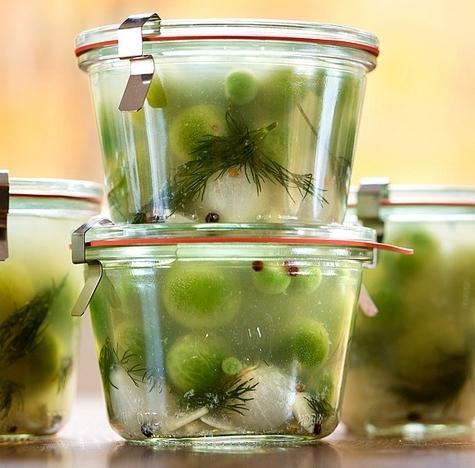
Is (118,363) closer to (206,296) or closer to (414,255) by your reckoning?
(206,296)

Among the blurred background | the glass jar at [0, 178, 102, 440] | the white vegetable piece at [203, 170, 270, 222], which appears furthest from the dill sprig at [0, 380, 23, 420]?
the blurred background

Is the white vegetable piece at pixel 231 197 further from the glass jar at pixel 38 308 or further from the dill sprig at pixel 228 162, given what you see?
the glass jar at pixel 38 308

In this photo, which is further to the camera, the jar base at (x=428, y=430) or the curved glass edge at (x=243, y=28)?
the jar base at (x=428, y=430)

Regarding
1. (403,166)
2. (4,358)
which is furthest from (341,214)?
(403,166)

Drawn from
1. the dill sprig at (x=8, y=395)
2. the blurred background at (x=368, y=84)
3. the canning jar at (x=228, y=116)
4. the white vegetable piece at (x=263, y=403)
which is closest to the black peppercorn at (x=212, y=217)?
the canning jar at (x=228, y=116)

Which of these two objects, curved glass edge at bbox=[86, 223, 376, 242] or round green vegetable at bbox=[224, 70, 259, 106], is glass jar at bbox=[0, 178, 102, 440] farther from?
round green vegetable at bbox=[224, 70, 259, 106]

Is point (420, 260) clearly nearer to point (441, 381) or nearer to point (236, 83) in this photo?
point (441, 381)

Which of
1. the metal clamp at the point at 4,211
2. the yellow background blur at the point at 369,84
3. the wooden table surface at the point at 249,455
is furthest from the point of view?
the yellow background blur at the point at 369,84

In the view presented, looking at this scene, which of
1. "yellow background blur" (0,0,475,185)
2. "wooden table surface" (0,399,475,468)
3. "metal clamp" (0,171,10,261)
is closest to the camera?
"wooden table surface" (0,399,475,468)
